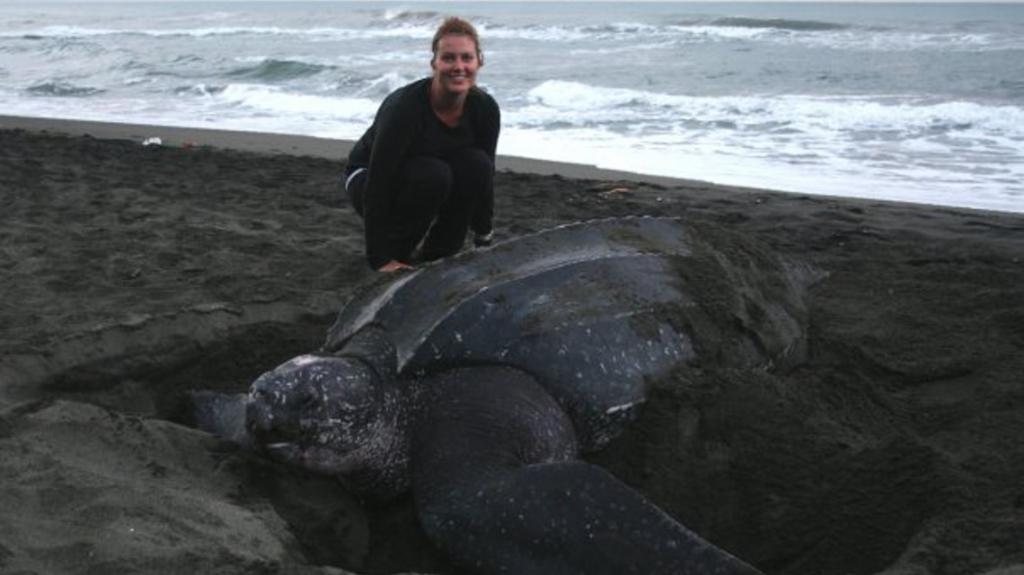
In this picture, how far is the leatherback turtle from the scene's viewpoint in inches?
62.7

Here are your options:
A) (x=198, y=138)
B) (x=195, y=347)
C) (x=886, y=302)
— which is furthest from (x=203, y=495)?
(x=198, y=138)

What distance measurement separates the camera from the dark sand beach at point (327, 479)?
171 centimetres

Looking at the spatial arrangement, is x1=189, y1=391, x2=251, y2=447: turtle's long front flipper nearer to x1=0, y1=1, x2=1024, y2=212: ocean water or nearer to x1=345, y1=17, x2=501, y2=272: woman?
x1=345, y1=17, x2=501, y2=272: woman

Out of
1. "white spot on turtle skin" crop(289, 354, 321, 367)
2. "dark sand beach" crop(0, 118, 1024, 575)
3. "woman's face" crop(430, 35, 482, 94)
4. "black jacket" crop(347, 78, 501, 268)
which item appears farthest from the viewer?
"black jacket" crop(347, 78, 501, 268)

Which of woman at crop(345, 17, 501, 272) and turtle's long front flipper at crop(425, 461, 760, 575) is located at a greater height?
woman at crop(345, 17, 501, 272)

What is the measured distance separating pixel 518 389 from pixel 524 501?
1.14 ft

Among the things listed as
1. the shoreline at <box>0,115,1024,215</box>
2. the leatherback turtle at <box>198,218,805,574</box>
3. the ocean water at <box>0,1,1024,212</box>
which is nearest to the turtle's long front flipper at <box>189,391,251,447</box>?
the leatherback turtle at <box>198,218,805,574</box>

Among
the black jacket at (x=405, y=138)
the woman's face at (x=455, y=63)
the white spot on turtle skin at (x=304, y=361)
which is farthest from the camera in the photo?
the black jacket at (x=405, y=138)

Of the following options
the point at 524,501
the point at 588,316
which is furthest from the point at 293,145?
the point at 524,501

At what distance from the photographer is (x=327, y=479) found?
1.95 metres

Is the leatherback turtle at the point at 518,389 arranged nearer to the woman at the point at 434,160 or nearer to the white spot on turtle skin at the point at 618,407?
the white spot on turtle skin at the point at 618,407

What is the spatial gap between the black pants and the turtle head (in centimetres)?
128

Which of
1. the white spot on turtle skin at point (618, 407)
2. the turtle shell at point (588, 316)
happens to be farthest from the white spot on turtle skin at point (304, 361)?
the white spot on turtle skin at point (618, 407)

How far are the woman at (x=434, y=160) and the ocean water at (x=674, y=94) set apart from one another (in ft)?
11.6
